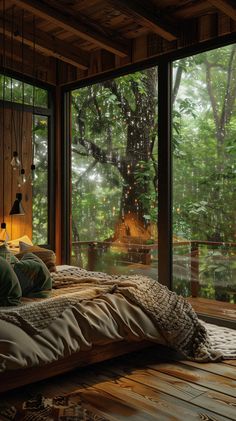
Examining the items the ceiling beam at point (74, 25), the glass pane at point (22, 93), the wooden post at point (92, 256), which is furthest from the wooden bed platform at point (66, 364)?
the glass pane at point (22, 93)

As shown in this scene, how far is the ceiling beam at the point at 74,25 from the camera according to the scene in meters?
4.16

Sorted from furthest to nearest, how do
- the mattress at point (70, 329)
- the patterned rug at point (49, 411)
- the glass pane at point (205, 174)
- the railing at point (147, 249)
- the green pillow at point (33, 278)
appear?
the railing at point (147, 249)
the glass pane at point (205, 174)
the green pillow at point (33, 278)
the mattress at point (70, 329)
the patterned rug at point (49, 411)

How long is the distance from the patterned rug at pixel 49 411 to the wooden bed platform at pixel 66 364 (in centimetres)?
12

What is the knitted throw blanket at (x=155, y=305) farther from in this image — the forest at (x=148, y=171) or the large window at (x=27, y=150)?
the large window at (x=27, y=150)

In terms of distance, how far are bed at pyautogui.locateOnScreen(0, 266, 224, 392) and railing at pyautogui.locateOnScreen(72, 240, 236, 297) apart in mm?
1089

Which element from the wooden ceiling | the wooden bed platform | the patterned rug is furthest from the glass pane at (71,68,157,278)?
the patterned rug

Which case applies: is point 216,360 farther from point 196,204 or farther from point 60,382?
point 196,204

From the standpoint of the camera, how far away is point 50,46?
5035 millimetres

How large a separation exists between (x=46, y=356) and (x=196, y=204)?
240 cm

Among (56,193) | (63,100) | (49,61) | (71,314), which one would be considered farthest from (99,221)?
(71,314)

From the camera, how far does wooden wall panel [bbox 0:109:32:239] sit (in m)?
5.30

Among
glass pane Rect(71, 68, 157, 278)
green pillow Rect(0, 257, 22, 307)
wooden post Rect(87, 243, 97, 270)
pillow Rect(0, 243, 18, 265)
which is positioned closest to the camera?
green pillow Rect(0, 257, 22, 307)

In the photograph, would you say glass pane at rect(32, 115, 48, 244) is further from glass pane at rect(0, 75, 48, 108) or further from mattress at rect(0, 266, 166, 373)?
mattress at rect(0, 266, 166, 373)

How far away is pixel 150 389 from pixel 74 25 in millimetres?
3534
